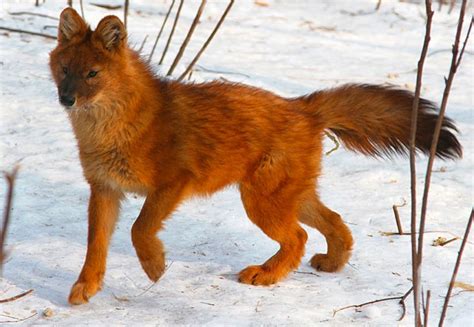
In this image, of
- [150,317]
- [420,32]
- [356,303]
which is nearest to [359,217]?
[356,303]

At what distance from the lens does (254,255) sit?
5.48 metres

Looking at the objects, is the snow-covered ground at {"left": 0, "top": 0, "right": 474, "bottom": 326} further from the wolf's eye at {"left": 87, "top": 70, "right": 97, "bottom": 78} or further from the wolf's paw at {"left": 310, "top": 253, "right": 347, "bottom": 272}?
the wolf's eye at {"left": 87, "top": 70, "right": 97, "bottom": 78}

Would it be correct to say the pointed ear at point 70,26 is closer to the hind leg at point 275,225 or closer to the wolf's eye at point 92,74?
the wolf's eye at point 92,74

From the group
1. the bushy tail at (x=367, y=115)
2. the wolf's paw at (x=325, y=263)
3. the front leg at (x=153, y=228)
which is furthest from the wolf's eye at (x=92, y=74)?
the wolf's paw at (x=325, y=263)

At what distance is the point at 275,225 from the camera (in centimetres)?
501

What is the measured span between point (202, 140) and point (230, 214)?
3.71 feet

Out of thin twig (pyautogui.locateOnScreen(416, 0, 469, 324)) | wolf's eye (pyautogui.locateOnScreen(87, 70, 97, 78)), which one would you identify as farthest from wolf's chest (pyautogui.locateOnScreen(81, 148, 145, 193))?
thin twig (pyautogui.locateOnScreen(416, 0, 469, 324))

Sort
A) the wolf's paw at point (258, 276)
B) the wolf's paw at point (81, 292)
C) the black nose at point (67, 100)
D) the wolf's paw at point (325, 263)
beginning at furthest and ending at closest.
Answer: the wolf's paw at point (325, 263)
the wolf's paw at point (258, 276)
the black nose at point (67, 100)
the wolf's paw at point (81, 292)

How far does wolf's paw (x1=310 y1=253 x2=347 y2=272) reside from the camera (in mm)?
5176

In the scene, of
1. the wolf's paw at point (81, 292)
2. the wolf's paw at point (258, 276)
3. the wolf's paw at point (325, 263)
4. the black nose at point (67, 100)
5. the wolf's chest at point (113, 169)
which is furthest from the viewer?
the wolf's paw at point (325, 263)

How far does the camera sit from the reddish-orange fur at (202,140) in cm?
482

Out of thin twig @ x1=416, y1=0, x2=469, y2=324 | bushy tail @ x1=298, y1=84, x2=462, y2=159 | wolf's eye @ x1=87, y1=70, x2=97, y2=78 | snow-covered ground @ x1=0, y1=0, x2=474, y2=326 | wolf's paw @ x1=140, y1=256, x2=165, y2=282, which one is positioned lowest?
snow-covered ground @ x1=0, y1=0, x2=474, y2=326

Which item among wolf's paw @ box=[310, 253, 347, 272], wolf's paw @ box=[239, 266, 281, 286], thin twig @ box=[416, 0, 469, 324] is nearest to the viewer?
thin twig @ box=[416, 0, 469, 324]

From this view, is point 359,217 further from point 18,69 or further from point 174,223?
point 18,69
